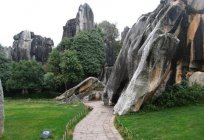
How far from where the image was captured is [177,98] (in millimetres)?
33281

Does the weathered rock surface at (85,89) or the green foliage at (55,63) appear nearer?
the weathered rock surface at (85,89)

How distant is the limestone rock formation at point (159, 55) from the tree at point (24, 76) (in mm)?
27290

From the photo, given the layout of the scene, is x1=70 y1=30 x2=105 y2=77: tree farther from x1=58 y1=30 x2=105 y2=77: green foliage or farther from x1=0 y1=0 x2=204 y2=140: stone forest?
x1=0 y1=0 x2=204 y2=140: stone forest

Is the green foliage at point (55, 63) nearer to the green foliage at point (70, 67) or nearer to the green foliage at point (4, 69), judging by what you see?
the green foliage at point (70, 67)

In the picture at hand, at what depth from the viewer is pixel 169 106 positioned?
107ft

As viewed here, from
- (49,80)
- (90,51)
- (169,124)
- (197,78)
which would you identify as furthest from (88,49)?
(169,124)

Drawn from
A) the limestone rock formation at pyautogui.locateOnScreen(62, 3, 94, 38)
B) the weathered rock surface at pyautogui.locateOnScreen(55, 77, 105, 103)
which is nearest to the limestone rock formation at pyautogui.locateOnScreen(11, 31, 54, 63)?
the limestone rock formation at pyautogui.locateOnScreen(62, 3, 94, 38)

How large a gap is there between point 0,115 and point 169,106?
55.5 feet

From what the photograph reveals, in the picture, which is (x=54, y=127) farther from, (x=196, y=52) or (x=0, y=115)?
(x=196, y=52)

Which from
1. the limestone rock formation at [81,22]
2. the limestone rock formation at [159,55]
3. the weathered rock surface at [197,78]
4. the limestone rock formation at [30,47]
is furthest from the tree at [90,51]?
the weathered rock surface at [197,78]

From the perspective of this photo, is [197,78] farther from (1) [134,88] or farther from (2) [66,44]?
(2) [66,44]

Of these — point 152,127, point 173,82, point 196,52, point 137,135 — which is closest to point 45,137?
point 137,135

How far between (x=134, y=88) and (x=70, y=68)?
38.5 m

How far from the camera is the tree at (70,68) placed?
2672 inches
